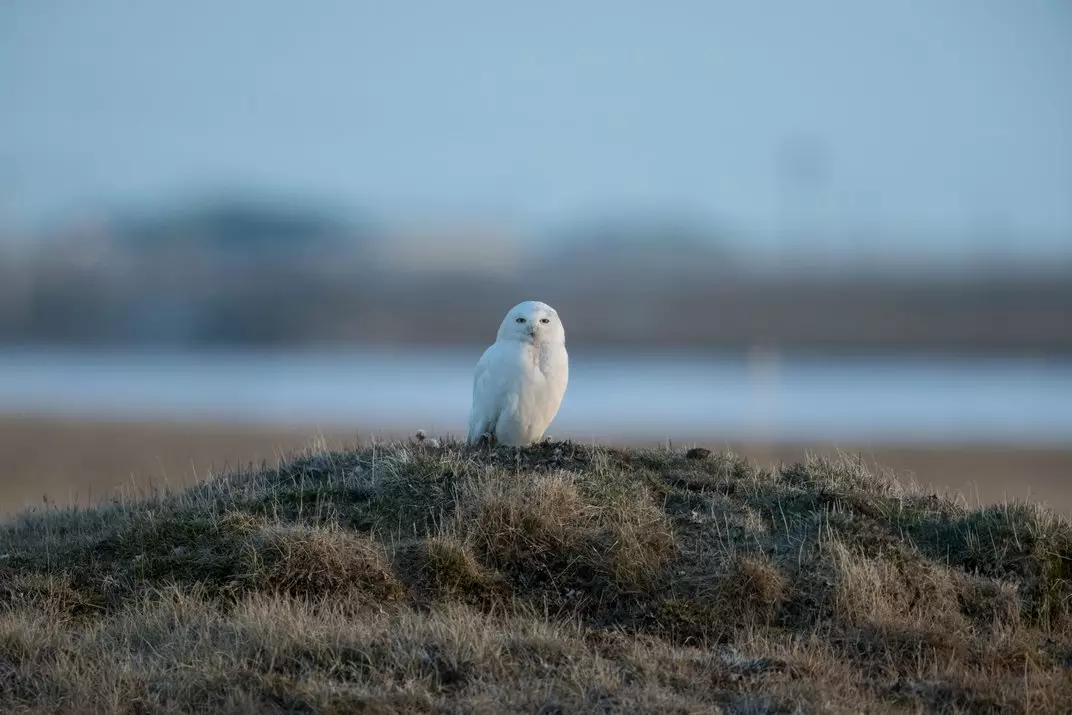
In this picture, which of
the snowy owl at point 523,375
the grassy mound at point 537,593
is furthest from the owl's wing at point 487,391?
the grassy mound at point 537,593

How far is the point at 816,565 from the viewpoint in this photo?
8.91 metres

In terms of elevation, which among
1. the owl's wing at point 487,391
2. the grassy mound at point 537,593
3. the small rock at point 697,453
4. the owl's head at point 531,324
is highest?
the owl's head at point 531,324

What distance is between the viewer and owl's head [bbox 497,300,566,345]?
10812mm

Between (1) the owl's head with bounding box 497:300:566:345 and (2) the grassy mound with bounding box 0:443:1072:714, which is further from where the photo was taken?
(1) the owl's head with bounding box 497:300:566:345

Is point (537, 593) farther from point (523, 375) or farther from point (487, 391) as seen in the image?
point (487, 391)

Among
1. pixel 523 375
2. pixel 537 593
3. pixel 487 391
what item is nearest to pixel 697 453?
pixel 523 375

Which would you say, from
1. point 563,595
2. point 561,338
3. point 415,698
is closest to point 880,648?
point 563,595

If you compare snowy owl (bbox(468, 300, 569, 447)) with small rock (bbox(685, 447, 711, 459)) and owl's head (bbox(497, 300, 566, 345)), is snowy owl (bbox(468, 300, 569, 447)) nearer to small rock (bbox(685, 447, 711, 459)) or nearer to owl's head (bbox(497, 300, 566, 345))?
owl's head (bbox(497, 300, 566, 345))

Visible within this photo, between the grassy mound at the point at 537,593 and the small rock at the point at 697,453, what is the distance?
0.36 feet

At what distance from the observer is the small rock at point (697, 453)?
11.4m

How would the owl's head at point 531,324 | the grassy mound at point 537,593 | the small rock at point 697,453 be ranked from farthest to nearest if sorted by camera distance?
the small rock at point 697,453, the owl's head at point 531,324, the grassy mound at point 537,593

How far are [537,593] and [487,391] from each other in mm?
2797

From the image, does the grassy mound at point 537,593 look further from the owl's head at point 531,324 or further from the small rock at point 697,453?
the owl's head at point 531,324

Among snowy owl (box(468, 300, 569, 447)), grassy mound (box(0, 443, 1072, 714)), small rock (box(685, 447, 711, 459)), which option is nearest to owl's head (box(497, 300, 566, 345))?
snowy owl (box(468, 300, 569, 447))
